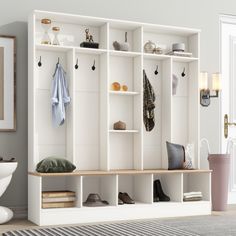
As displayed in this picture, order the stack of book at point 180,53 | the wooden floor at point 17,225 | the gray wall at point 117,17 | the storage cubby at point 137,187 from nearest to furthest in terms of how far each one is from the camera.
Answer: the wooden floor at point 17,225 < the gray wall at point 117,17 < the storage cubby at point 137,187 < the stack of book at point 180,53

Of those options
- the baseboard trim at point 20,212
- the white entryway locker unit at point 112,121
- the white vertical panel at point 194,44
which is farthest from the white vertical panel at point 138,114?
the baseboard trim at point 20,212

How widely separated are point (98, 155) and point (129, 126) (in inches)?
20.3

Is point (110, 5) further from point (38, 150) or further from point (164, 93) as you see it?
point (38, 150)

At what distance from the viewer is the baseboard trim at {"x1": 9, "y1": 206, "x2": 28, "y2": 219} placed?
574cm

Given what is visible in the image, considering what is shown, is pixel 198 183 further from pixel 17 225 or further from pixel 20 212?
pixel 17 225

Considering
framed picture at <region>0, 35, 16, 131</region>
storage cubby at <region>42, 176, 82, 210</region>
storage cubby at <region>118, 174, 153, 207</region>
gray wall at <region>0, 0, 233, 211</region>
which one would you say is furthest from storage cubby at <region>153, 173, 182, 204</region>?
framed picture at <region>0, 35, 16, 131</region>

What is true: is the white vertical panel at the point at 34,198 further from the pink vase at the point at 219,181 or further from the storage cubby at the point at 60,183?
the pink vase at the point at 219,181

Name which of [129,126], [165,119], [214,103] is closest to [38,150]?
[129,126]

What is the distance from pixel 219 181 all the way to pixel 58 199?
6.93 ft

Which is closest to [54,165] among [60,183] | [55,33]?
[60,183]

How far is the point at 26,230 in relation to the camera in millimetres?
4895

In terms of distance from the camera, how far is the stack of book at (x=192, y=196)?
20.0 feet

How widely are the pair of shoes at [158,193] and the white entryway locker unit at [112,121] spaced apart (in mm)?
102

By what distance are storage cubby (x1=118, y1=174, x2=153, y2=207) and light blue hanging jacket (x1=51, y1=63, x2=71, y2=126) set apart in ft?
3.49
